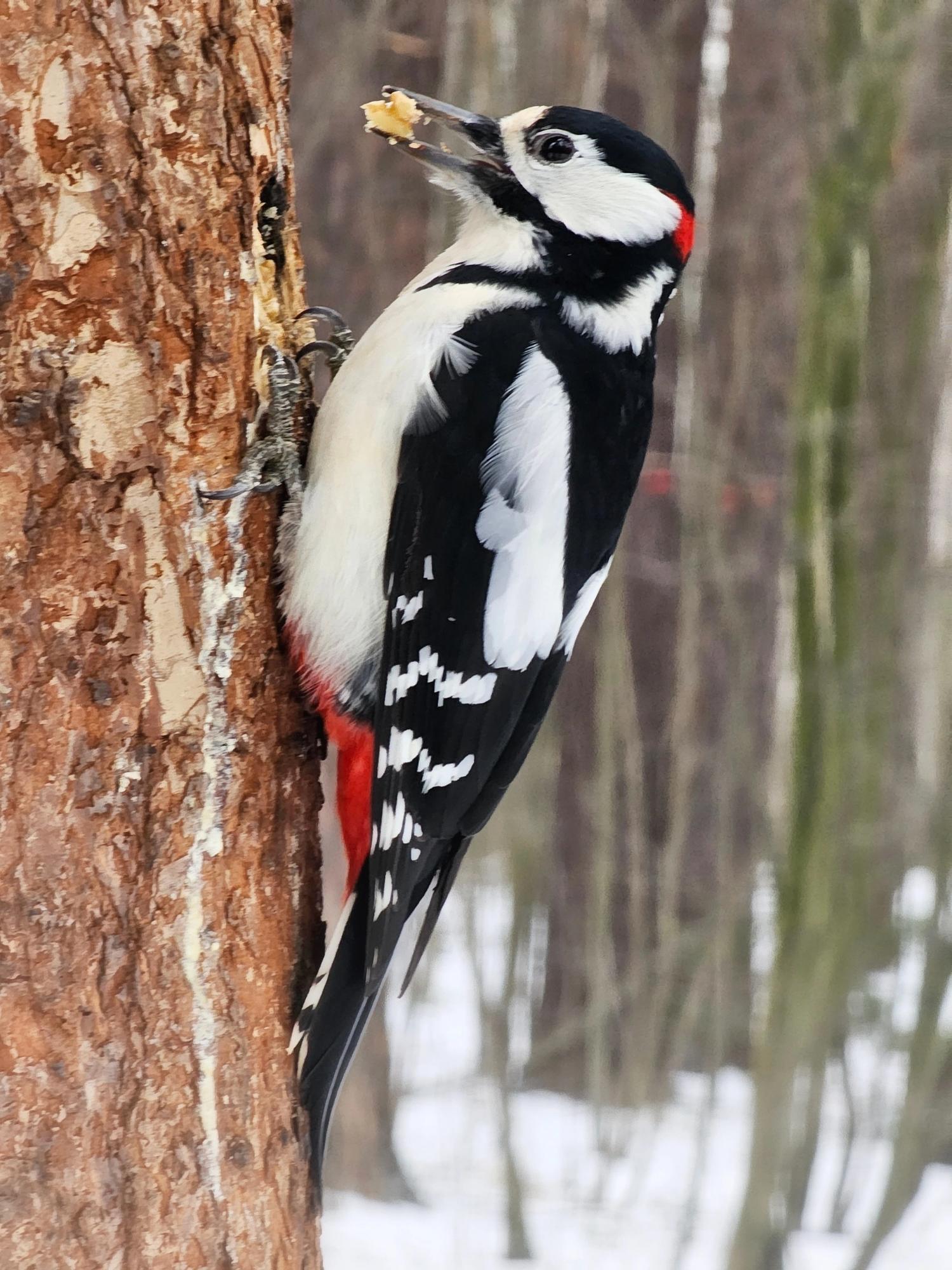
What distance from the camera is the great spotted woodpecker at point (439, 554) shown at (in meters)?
1.36

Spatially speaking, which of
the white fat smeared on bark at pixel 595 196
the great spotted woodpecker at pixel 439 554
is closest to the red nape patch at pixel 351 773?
the great spotted woodpecker at pixel 439 554

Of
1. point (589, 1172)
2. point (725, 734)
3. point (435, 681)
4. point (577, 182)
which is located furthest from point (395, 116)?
point (589, 1172)

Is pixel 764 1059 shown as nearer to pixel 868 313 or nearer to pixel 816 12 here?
pixel 868 313

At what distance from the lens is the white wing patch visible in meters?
1.57

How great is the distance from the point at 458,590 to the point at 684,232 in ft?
1.95

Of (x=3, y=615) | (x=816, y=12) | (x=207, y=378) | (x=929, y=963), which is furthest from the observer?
(x=929, y=963)

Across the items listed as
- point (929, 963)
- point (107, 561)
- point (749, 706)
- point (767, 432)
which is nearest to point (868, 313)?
point (767, 432)

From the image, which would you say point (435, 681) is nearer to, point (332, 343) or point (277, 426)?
point (277, 426)

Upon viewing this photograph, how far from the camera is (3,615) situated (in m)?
1.09

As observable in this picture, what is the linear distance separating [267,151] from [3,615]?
21.1 inches

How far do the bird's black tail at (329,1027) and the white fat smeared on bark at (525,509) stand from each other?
366 millimetres

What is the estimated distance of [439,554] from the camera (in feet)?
4.54

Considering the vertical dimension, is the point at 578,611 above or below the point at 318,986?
above

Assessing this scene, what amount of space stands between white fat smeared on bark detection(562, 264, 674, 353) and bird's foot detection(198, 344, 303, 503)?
1.19 feet
